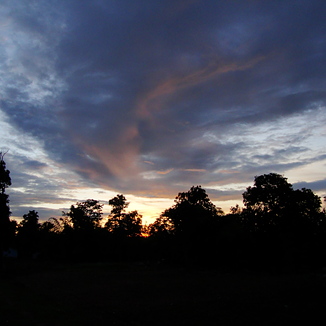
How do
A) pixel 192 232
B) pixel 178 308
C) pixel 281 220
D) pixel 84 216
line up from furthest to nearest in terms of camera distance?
pixel 84 216 → pixel 192 232 → pixel 281 220 → pixel 178 308

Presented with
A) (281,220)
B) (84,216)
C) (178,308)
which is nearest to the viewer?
(178,308)

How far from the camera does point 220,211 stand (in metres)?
55.9

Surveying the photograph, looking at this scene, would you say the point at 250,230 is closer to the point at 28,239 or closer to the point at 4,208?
the point at 4,208

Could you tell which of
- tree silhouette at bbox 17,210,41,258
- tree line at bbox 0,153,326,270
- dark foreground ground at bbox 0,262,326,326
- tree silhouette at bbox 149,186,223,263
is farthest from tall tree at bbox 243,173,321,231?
tree silhouette at bbox 17,210,41,258

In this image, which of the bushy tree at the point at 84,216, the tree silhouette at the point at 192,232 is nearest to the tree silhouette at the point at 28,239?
the bushy tree at the point at 84,216

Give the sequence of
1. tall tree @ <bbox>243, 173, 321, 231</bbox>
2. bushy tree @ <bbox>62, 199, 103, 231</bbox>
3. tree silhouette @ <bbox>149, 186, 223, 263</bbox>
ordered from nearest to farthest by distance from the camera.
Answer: tall tree @ <bbox>243, 173, 321, 231</bbox>, tree silhouette @ <bbox>149, 186, 223, 263</bbox>, bushy tree @ <bbox>62, 199, 103, 231</bbox>

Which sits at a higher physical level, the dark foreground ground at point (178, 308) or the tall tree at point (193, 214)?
the tall tree at point (193, 214)

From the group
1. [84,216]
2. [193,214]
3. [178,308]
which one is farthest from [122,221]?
[178,308]

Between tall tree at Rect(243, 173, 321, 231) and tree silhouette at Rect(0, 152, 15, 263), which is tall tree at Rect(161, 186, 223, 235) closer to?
tall tree at Rect(243, 173, 321, 231)

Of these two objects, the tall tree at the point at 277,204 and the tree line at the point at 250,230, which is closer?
the tree line at the point at 250,230

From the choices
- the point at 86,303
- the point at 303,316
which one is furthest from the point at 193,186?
the point at 303,316

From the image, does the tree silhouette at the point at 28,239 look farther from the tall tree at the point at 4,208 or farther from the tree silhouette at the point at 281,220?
the tree silhouette at the point at 281,220

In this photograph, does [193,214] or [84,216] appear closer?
[193,214]

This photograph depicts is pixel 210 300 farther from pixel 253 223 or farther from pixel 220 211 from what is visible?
pixel 220 211
